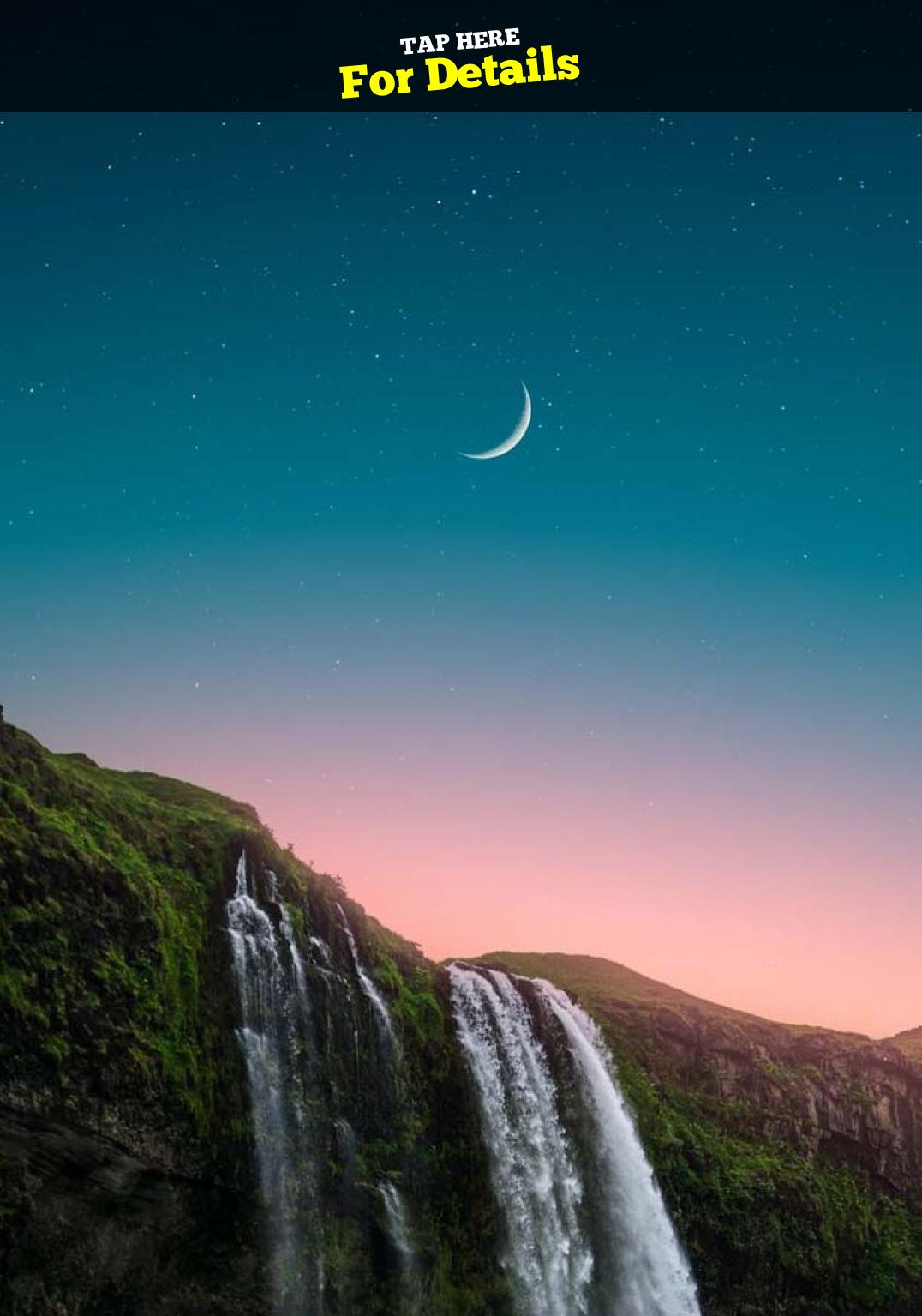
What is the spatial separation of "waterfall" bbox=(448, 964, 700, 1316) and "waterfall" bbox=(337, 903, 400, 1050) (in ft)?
9.56

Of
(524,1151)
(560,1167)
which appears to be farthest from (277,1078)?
(560,1167)

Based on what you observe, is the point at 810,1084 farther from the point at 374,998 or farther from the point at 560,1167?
the point at 374,998

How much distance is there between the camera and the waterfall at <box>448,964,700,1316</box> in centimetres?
2573

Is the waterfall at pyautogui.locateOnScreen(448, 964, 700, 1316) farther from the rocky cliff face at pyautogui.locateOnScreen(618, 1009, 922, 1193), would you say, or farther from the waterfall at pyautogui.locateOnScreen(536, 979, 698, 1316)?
the rocky cliff face at pyautogui.locateOnScreen(618, 1009, 922, 1193)

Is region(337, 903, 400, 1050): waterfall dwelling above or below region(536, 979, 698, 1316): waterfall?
above

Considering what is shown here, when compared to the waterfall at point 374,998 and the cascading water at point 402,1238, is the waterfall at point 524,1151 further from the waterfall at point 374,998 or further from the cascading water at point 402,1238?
the waterfall at point 374,998

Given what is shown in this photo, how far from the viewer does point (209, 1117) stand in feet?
68.7

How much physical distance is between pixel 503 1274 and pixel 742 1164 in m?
13.1

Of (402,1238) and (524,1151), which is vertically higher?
(524,1151)

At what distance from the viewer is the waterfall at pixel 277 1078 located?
70.8 feet

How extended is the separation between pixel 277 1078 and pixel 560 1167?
9706 millimetres

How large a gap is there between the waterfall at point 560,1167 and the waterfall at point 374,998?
292 centimetres

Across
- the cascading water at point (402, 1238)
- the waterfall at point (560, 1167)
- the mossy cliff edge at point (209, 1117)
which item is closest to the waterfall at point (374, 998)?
the mossy cliff edge at point (209, 1117)

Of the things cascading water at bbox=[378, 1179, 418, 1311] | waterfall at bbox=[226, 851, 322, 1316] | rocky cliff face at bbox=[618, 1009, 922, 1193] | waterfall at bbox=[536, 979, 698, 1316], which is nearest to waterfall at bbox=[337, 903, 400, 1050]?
waterfall at bbox=[226, 851, 322, 1316]
